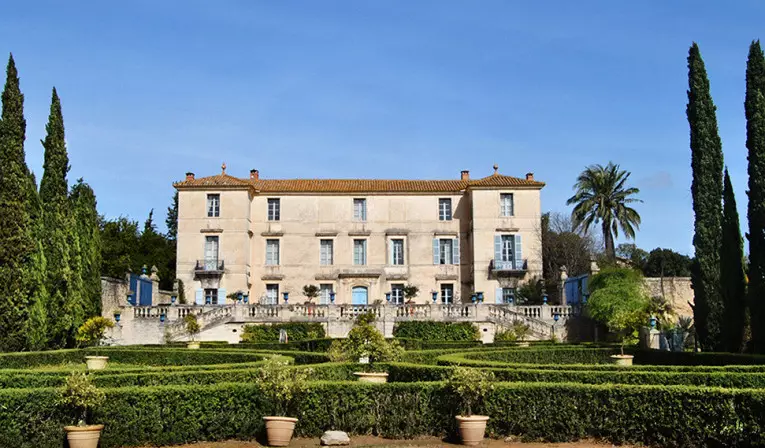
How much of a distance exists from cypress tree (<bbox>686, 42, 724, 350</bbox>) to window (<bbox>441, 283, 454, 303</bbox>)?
778 inches

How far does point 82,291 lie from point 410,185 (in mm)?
22322

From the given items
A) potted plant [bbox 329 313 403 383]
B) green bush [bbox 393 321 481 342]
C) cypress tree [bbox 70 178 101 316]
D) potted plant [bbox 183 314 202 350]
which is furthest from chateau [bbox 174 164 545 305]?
potted plant [bbox 329 313 403 383]

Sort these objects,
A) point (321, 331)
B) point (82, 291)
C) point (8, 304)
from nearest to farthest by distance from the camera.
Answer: point (8, 304) < point (82, 291) < point (321, 331)

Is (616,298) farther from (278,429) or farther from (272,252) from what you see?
(278,429)

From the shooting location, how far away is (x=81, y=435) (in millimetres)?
10125

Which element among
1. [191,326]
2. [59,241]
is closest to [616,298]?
[191,326]

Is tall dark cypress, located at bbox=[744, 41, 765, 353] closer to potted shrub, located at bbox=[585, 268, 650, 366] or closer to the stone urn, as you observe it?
potted shrub, located at bbox=[585, 268, 650, 366]

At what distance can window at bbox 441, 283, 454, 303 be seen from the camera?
41938 mm

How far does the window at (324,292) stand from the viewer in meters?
41.5

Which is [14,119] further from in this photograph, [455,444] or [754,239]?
[754,239]

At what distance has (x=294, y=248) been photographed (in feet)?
138

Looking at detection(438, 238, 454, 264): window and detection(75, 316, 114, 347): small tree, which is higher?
detection(438, 238, 454, 264): window

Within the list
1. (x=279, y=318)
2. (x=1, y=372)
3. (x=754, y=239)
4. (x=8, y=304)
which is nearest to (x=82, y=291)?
(x=8, y=304)

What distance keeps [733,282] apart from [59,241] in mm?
20870
